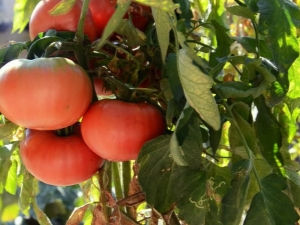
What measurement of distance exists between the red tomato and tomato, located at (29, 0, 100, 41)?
0.11 m

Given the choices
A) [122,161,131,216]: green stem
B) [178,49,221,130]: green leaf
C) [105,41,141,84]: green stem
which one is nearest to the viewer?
[178,49,221,130]: green leaf

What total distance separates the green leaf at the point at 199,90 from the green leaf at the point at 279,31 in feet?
0.32

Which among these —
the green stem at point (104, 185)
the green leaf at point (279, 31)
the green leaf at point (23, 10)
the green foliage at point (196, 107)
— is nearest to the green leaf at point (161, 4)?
the green foliage at point (196, 107)

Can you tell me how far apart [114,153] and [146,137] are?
34 millimetres

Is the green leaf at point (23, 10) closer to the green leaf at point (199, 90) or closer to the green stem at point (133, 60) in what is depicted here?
the green stem at point (133, 60)

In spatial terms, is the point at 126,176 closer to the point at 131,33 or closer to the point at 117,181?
the point at 117,181

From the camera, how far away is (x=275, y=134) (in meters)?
0.50

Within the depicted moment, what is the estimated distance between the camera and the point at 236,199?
0.40m

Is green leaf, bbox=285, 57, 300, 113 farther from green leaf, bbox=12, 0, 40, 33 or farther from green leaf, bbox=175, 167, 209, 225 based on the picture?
green leaf, bbox=12, 0, 40, 33

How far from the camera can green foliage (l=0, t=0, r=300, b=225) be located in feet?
1.30

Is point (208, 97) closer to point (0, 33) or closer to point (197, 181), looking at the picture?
point (197, 181)

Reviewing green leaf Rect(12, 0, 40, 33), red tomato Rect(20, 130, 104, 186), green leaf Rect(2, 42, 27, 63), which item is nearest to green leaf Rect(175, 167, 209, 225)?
red tomato Rect(20, 130, 104, 186)

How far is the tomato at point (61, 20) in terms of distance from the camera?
1.60 feet

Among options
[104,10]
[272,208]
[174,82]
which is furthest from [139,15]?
[272,208]
